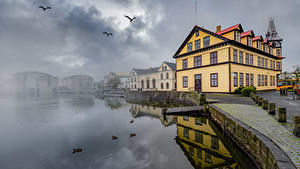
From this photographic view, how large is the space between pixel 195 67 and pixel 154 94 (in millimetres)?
11650

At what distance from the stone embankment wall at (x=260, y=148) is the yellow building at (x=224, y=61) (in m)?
13.4

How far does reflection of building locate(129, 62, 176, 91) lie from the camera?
3758cm

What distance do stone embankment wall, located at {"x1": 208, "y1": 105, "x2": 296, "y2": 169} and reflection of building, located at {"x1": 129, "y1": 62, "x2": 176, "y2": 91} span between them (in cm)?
3082

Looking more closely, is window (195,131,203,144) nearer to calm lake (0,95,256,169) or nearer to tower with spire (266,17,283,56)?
calm lake (0,95,256,169)

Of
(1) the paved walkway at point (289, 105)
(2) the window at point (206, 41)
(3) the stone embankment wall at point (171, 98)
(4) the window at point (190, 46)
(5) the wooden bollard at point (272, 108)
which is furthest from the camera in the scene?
(4) the window at point (190, 46)

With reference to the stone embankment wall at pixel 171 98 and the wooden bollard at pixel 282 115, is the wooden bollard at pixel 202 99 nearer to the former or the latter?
the stone embankment wall at pixel 171 98

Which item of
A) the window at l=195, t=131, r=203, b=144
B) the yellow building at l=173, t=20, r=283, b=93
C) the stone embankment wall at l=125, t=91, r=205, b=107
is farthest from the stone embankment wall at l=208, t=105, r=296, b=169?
the yellow building at l=173, t=20, r=283, b=93

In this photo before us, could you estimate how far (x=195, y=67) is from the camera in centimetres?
2141

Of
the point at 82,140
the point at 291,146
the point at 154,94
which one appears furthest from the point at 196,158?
the point at 154,94

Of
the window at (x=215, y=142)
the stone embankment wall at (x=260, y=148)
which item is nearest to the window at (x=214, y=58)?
the window at (x=215, y=142)

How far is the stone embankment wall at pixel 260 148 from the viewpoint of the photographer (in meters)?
2.89

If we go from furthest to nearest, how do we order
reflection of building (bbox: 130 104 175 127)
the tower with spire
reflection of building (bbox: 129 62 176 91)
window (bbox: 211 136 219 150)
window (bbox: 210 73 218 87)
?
reflection of building (bbox: 129 62 176 91)
the tower with spire
window (bbox: 210 73 218 87)
reflection of building (bbox: 130 104 175 127)
window (bbox: 211 136 219 150)

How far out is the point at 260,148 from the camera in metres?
3.94

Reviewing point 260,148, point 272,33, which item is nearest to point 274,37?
point 272,33
